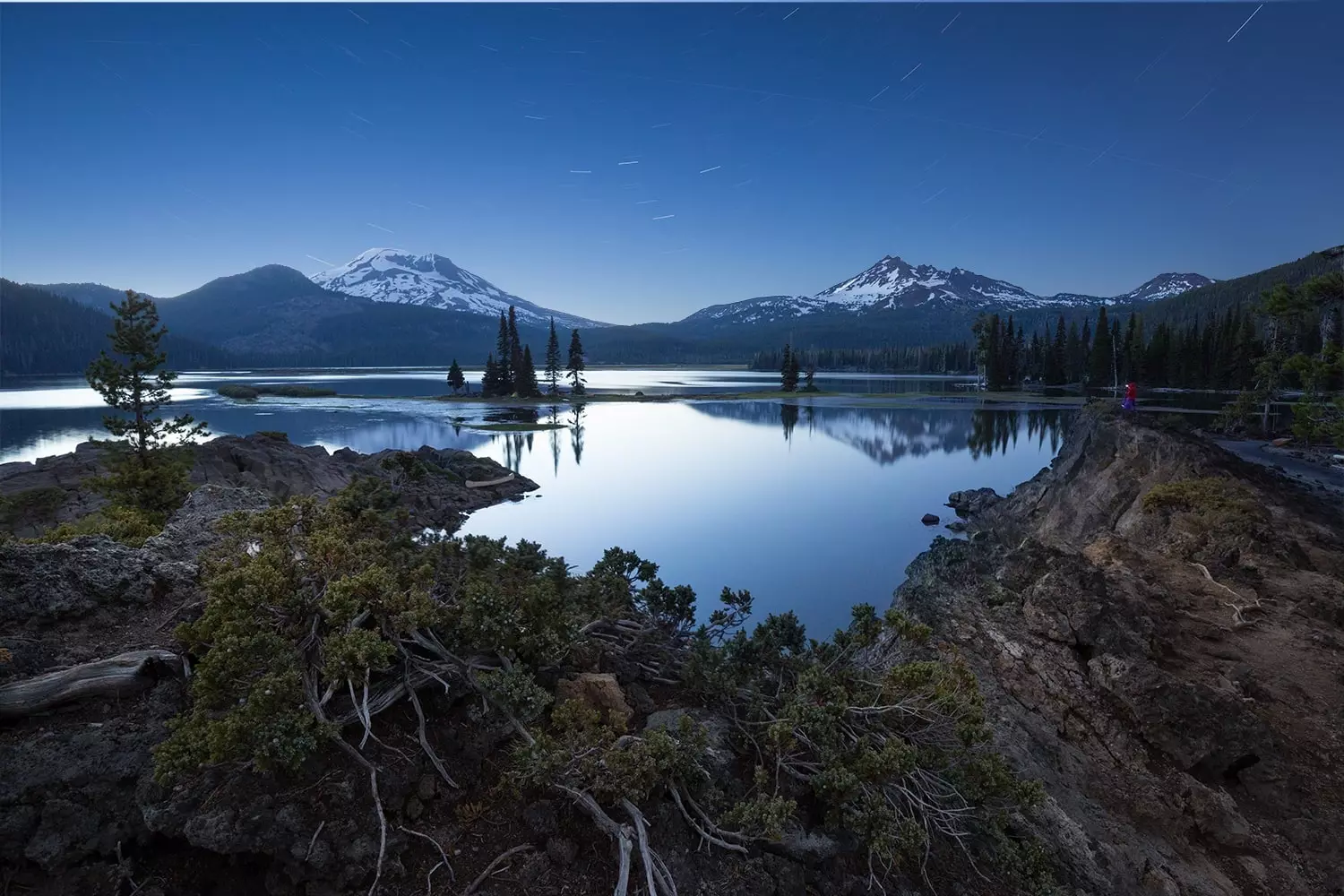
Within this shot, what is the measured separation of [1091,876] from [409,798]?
4338 mm

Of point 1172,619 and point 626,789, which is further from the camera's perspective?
point 1172,619

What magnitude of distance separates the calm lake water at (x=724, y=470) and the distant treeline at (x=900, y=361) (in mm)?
73722

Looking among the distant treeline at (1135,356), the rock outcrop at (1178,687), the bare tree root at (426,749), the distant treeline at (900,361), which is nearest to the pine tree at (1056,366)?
the distant treeline at (1135,356)

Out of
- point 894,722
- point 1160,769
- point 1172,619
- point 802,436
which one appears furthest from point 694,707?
point 802,436

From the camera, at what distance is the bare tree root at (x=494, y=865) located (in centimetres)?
286

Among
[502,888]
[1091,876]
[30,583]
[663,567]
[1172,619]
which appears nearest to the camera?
[502,888]

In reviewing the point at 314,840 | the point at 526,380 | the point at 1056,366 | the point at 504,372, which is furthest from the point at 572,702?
the point at 1056,366

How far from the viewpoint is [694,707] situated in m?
4.36

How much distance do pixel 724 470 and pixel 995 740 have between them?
2141 cm

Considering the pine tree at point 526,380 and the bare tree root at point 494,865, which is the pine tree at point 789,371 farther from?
the bare tree root at point 494,865

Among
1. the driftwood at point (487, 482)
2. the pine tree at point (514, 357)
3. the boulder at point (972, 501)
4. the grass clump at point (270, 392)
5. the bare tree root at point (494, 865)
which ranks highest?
the pine tree at point (514, 357)

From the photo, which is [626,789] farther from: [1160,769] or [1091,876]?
[1160,769]

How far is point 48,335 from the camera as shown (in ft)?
464

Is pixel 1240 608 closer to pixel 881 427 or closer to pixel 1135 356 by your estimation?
pixel 881 427
